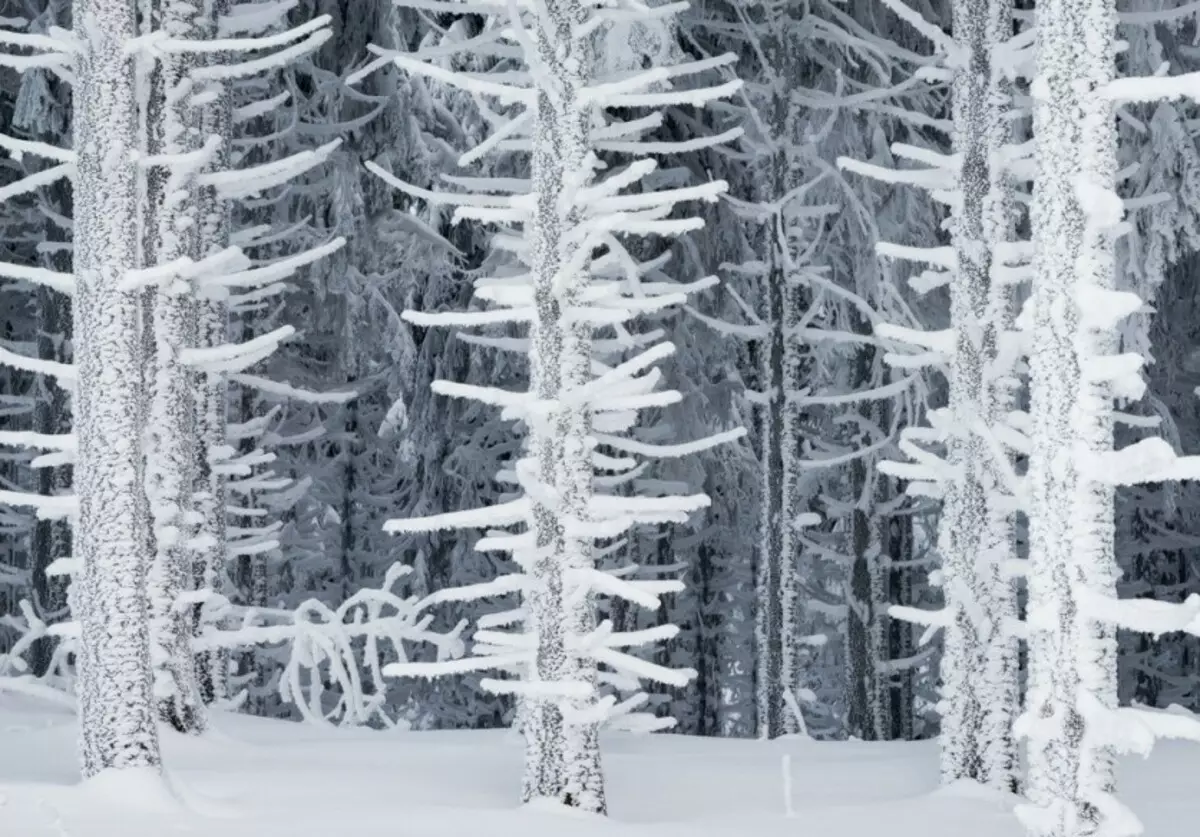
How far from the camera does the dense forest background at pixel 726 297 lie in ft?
45.1

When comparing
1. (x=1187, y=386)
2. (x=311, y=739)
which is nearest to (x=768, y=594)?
(x=311, y=739)

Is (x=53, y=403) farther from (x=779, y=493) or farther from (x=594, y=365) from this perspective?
(x=594, y=365)

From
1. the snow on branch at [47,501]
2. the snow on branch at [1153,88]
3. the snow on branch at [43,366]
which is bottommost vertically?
the snow on branch at [47,501]

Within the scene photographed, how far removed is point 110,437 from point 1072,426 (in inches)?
187

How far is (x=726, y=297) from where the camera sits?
1777cm

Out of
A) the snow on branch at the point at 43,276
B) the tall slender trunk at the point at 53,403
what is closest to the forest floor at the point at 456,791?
the snow on branch at the point at 43,276

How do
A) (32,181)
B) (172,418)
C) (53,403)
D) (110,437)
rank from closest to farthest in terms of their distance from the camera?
(110,437) → (32,181) → (172,418) → (53,403)

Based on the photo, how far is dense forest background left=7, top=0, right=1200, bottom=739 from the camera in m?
13.7

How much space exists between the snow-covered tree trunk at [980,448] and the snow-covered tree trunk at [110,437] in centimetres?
483

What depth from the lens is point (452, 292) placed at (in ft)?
60.0

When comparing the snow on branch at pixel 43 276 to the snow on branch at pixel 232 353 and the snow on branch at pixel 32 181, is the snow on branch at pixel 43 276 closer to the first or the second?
the snow on branch at pixel 32 181

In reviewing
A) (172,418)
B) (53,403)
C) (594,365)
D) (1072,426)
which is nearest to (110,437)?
(172,418)

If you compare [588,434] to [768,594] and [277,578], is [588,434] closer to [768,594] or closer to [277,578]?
[768,594]

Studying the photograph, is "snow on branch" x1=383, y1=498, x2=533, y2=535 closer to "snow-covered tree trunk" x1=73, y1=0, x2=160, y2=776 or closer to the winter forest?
the winter forest
